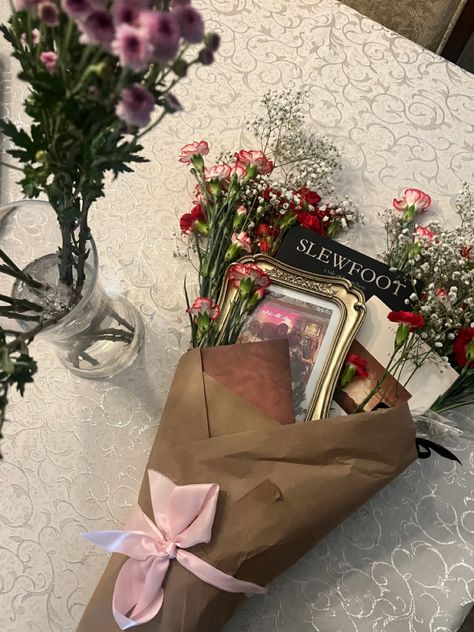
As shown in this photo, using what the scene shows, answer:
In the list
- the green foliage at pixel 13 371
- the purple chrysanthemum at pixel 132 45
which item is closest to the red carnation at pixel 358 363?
the green foliage at pixel 13 371

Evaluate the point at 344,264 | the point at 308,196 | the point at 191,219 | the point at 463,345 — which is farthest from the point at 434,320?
the point at 191,219

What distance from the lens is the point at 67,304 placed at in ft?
2.38

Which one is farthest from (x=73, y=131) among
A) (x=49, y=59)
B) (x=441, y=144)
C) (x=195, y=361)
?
(x=441, y=144)

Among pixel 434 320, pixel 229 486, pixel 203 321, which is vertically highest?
pixel 434 320

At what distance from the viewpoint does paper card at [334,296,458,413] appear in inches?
33.8

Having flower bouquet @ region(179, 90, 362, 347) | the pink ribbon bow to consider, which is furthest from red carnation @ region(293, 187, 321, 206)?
the pink ribbon bow

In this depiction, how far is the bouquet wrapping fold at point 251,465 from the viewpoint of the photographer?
72cm

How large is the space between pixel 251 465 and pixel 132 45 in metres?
0.51

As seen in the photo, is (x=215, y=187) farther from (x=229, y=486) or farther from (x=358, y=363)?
(x=229, y=486)

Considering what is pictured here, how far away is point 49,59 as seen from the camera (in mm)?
488

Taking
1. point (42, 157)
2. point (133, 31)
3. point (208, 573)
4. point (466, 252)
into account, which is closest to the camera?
point (133, 31)

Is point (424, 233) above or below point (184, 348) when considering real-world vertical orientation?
above

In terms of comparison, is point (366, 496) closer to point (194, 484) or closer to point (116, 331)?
point (194, 484)

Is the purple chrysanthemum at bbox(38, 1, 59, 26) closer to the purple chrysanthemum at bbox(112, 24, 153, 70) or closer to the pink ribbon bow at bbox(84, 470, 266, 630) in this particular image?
the purple chrysanthemum at bbox(112, 24, 153, 70)
